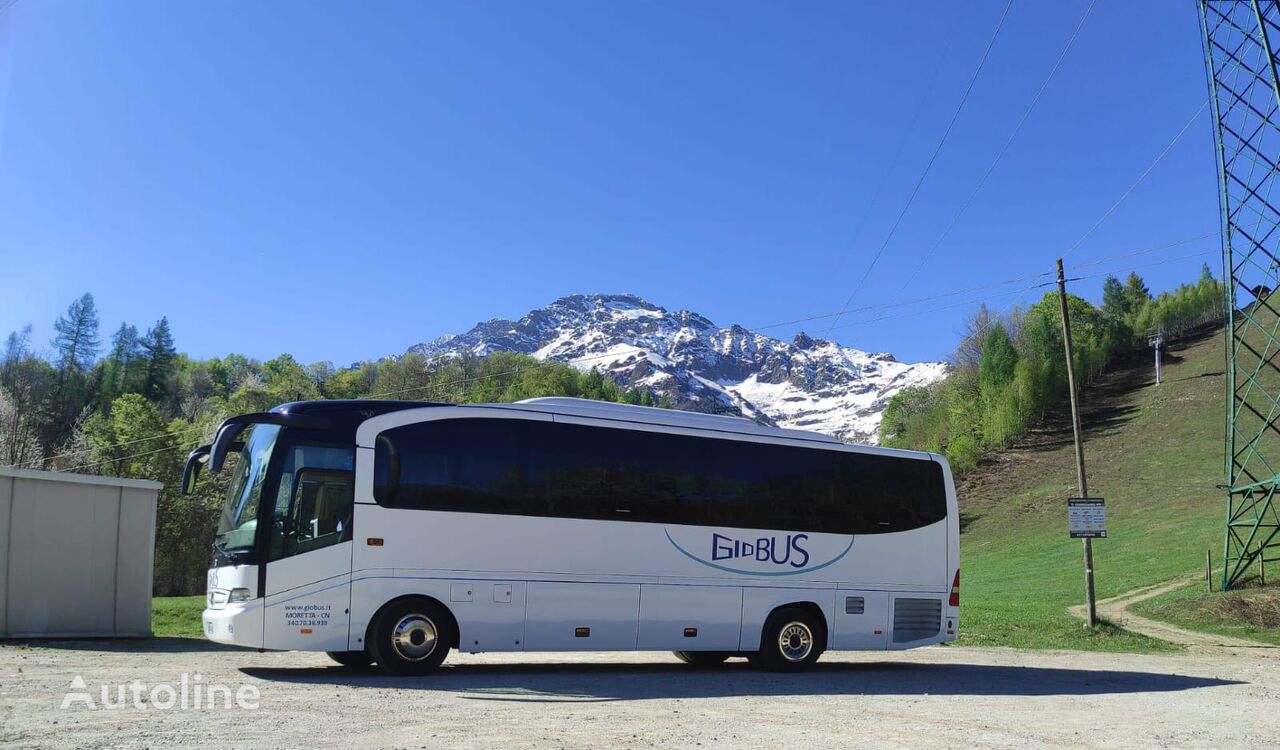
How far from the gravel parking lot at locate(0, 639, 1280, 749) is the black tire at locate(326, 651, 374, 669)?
203mm

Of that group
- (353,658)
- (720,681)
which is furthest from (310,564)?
(720,681)

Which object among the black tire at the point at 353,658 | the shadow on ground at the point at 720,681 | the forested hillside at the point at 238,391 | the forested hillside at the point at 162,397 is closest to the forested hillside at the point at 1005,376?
the forested hillside at the point at 238,391

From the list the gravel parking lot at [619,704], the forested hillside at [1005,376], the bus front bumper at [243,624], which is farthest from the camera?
the forested hillside at [1005,376]

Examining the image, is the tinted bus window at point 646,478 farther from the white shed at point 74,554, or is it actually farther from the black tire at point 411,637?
the white shed at point 74,554

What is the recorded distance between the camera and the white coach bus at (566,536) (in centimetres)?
1282

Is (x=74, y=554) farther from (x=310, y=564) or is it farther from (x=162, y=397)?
(x=162, y=397)

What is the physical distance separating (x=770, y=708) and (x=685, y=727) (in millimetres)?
1992

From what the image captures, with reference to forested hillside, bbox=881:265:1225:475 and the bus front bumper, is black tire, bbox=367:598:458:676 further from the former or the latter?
forested hillside, bbox=881:265:1225:475

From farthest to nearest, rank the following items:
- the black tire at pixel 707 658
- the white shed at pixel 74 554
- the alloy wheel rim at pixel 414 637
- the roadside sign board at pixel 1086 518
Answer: the roadside sign board at pixel 1086 518 → the white shed at pixel 74 554 → the black tire at pixel 707 658 → the alloy wheel rim at pixel 414 637

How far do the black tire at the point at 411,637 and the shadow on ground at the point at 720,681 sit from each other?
0.25 m

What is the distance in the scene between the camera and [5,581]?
702 inches

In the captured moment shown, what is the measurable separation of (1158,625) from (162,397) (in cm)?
11469

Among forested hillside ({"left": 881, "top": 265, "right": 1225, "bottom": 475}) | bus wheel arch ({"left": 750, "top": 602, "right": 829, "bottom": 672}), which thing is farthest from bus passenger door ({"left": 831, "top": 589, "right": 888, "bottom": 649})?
forested hillside ({"left": 881, "top": 265, "right": 1225, "bottom": 475})

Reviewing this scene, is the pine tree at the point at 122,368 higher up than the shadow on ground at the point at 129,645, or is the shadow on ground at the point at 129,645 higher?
the pine tree at the point at 122,368
